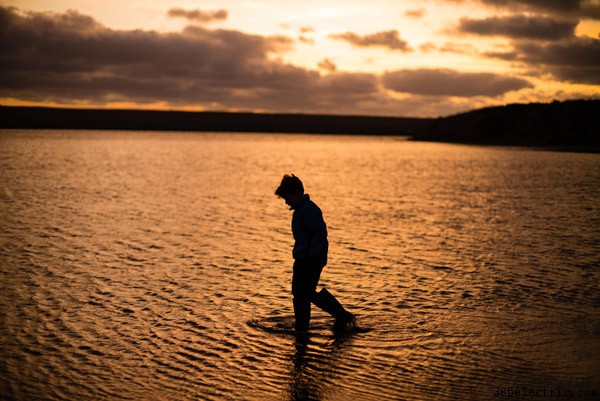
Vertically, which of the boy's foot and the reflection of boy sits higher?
the reflection of boy

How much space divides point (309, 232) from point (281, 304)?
2277mm

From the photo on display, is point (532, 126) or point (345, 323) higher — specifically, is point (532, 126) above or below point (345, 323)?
above

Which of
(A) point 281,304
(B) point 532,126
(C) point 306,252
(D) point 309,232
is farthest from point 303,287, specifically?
(B) point 532,126

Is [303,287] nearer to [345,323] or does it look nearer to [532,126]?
[345,323]

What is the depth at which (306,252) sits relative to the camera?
854 cm

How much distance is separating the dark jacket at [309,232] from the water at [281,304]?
44.5 inches

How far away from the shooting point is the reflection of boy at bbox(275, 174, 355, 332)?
838 cm

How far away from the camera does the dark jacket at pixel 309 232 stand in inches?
330

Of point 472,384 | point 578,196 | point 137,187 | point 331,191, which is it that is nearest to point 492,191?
point 578,196

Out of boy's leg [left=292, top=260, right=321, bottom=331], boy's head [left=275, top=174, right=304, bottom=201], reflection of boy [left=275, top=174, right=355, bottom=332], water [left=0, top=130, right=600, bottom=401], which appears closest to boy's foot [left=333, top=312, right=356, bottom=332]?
reflection of boy [left=275, top=174, right=355, bottom=332]

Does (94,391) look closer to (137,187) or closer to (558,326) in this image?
(558,326)

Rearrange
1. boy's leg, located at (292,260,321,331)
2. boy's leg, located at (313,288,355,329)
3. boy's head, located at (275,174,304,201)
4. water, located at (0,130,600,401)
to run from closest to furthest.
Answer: water, located at (0,130,600,401)
boy's head, located at (275,174,304,201)
boy's leg, located at (292,260,321,331)
boy's leg, located at (313,288,355,329)

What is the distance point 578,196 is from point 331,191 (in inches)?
446

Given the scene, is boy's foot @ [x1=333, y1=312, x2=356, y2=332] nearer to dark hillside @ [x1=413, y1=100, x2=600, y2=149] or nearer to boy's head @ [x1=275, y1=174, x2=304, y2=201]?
boy's head @ [x1=275, y1=174, x2=304, y2=201]
